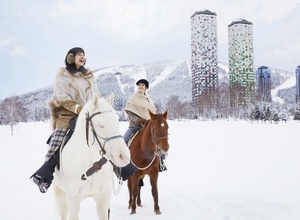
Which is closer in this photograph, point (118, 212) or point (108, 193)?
point (108, 193)

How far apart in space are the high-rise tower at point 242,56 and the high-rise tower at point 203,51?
560cm

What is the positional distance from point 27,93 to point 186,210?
638 feet

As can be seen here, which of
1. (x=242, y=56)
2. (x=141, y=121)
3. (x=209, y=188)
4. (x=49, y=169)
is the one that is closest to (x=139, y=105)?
(x=141, y=121)

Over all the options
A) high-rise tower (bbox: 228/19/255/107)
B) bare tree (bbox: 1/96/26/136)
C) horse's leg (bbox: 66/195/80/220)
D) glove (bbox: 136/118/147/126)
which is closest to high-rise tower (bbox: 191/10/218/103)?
high-rise tower (bbox: 228/19/255/107)

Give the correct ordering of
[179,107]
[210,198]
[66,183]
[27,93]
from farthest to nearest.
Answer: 1. [27,93]
2. [179,107]
3. [210,198]
4. [66,183]

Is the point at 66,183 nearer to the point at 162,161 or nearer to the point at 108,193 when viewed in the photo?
the point at 108,193

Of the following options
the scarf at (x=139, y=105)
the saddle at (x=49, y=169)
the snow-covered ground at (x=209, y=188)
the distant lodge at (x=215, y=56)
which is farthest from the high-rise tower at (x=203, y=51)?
the saddle at (x=49, y=169)

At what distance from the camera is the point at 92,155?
315cm

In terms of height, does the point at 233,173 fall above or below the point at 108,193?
below

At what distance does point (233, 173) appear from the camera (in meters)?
11.3

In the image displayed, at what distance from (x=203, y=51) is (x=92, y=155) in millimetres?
91846

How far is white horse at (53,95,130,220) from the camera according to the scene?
2.77 meters

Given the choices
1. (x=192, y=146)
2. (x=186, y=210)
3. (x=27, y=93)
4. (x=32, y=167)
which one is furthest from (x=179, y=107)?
(x=27, y=93)

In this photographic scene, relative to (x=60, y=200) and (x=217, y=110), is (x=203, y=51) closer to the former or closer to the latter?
(x=217, y=110)
